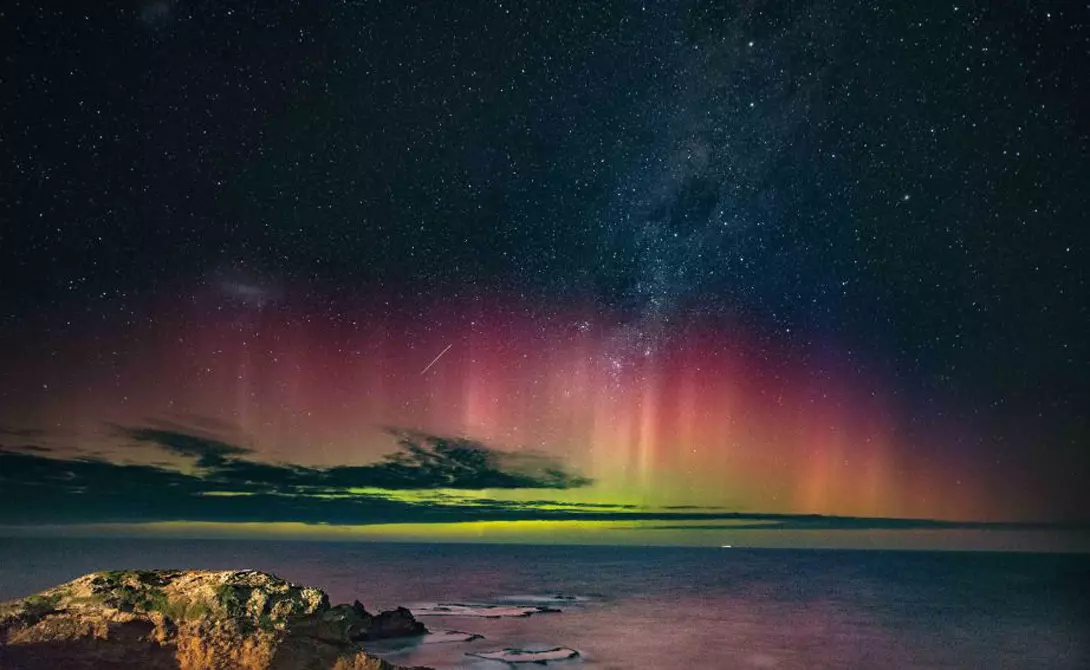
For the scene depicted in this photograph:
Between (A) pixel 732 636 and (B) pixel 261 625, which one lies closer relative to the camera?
(B) pixel 261 625

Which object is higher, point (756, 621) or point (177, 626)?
point (177, 626)

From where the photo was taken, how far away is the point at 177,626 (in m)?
21.8

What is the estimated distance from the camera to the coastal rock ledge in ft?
68.1

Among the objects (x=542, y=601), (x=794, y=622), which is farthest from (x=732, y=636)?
(x=542, y=601)

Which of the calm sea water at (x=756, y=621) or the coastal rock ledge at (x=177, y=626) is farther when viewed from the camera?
the calm sea water at (x=756, y=621)

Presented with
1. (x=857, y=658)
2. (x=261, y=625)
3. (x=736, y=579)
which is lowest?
(x=736, y=579)

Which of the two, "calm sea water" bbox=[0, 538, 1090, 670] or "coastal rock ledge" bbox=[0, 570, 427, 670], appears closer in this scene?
"coastal rock ledge" bbox=[0, 570, 427, 670]

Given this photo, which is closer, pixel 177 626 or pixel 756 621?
pixel 177 626

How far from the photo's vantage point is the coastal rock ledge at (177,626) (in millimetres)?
20766

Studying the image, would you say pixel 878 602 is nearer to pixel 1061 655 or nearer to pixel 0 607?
pixel 1061 655

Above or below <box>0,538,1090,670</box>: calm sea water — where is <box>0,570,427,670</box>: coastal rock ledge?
above

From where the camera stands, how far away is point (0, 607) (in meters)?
21.5

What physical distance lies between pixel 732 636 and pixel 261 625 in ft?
141

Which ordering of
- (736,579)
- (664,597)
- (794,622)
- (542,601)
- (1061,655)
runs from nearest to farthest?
(1061,655), (794,622), (542,601), (664,597), (736,579)
